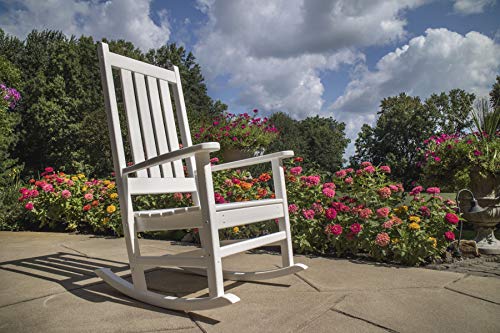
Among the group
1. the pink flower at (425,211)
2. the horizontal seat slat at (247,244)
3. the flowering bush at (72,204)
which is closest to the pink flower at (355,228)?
the pink flower at (425,211)

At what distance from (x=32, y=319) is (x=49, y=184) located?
9.91 feet

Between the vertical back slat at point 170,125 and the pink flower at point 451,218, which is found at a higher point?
the vertical back slat at point 170,125

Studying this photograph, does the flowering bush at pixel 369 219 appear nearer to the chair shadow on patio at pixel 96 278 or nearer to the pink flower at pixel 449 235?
the pink flower at pixel 449 235

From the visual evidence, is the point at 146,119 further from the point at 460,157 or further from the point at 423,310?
the point at 460,157

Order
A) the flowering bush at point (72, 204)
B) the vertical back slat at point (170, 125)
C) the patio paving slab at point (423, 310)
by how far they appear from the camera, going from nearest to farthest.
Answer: the patio paving slab at point (423, 310) < the vertical back slat at point (170, 125) < the flowering bush at point (72, 204)

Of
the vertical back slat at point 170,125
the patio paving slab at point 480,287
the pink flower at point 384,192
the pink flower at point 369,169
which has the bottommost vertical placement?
the patio paving slab at point 480,287

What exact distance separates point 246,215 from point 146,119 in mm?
850

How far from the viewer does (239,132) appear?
4.69 metres

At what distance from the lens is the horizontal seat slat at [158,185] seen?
171 centimetres

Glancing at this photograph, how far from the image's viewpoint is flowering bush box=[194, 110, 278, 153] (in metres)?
4.68

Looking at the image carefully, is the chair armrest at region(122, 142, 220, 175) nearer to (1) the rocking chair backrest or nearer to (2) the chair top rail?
(1) the rocking chair backrest

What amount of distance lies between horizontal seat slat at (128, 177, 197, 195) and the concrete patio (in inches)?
19.5

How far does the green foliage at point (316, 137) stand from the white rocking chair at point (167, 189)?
190 inches

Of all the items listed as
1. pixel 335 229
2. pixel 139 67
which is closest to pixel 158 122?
pixel 139 67
